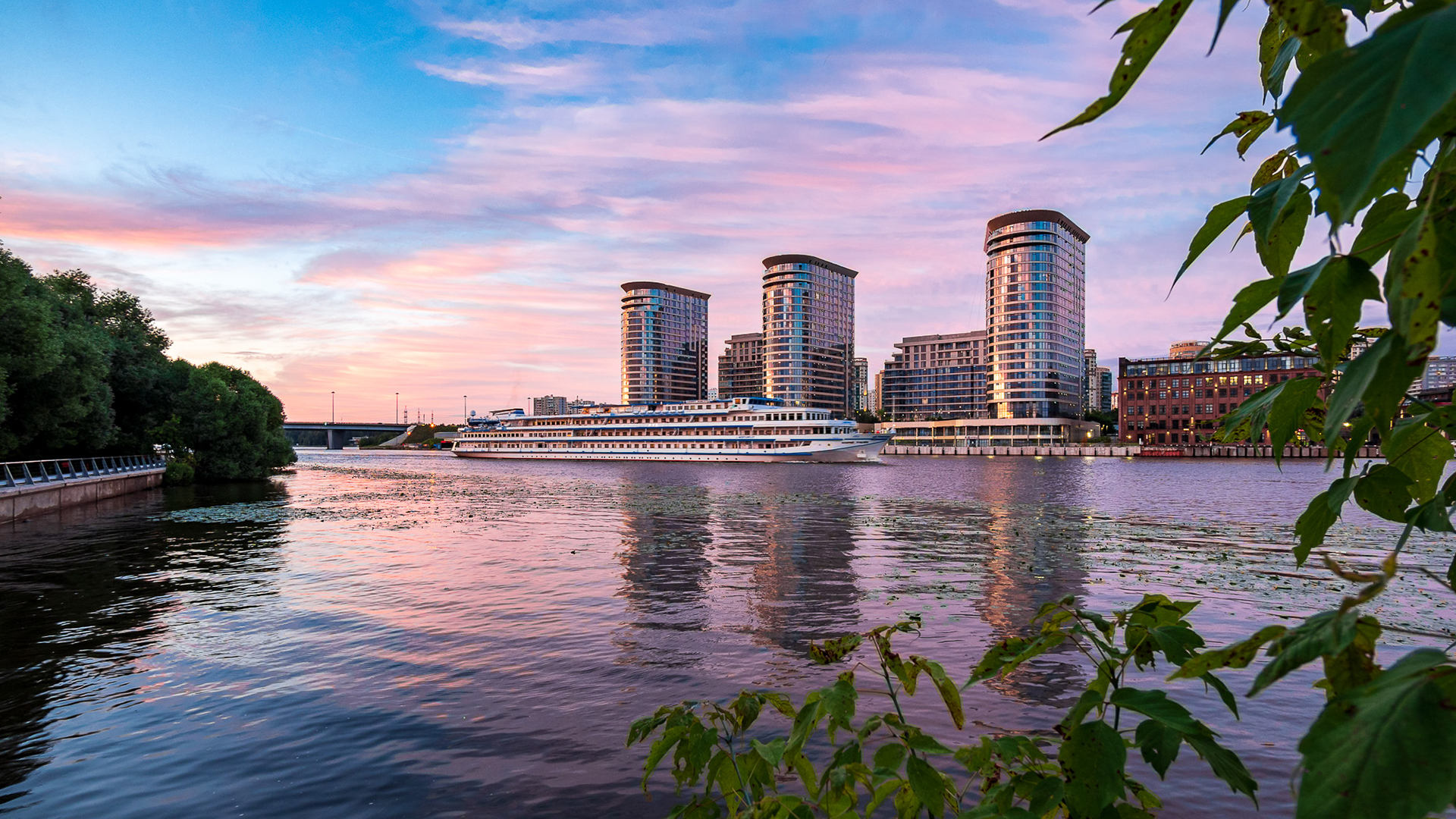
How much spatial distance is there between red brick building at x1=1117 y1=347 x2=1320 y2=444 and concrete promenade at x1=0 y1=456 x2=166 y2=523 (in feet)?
579

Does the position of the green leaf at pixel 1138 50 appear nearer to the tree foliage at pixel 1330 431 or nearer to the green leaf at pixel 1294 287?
the tree foliage at pixel 1330 431

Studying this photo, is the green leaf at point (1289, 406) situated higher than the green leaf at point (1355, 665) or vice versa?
the green leaf at point (1289, 406)

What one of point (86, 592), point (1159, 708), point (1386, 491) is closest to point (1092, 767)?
point (1159, 708)

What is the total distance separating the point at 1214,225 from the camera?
172 centimetres

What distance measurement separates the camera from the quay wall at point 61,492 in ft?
113

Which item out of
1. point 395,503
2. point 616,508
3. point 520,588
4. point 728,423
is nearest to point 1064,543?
point 520,588

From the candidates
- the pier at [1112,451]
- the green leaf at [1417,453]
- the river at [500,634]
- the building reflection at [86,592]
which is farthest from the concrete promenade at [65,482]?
the pier at [1112,451]

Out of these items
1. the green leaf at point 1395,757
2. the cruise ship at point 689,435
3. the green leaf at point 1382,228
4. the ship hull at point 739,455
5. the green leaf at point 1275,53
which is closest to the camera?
the green leaf at point 1395,757

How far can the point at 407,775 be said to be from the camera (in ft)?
28.9

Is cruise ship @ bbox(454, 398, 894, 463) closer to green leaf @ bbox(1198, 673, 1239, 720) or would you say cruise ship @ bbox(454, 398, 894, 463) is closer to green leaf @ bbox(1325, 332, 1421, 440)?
green leaf @ bbox(1198, 673, 1239, 720)

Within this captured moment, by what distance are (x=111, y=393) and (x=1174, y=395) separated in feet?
633

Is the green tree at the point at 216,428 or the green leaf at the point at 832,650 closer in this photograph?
the green leaf at the point at 832,650

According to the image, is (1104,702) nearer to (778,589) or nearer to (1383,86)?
(1383,86)

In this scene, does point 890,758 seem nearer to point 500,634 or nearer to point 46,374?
point 500,634
